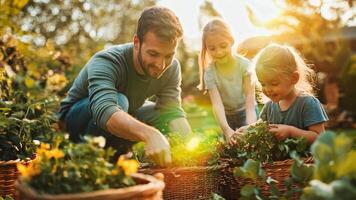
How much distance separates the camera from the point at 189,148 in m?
2.25

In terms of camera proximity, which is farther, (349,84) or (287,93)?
(349,84)

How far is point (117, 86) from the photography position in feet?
9.82

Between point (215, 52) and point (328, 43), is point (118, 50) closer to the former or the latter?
point (215, 52)

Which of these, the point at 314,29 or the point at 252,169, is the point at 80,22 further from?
the point at 252,169

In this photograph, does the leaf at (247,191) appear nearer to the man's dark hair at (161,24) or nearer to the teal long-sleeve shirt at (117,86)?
the teal long-sleeve shirt at (117,86)

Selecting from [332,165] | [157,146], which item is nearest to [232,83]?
[157,146]

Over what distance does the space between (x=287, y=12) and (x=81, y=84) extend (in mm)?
6479

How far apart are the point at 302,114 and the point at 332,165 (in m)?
1.30

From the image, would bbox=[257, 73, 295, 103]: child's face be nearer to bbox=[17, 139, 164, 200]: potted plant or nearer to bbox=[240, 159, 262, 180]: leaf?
bbox=[240, 159, 262, 180]: leaf

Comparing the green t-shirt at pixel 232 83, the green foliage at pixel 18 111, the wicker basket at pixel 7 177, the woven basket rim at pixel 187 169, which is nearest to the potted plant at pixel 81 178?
the woven basket rim at pixel 187 169

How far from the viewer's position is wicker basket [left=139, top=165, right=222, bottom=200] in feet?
6.92

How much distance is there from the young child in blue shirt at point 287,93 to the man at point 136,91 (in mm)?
525

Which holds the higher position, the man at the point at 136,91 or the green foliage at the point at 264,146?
the man at the point at 136,91

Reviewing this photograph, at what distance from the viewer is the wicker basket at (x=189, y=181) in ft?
6.92
